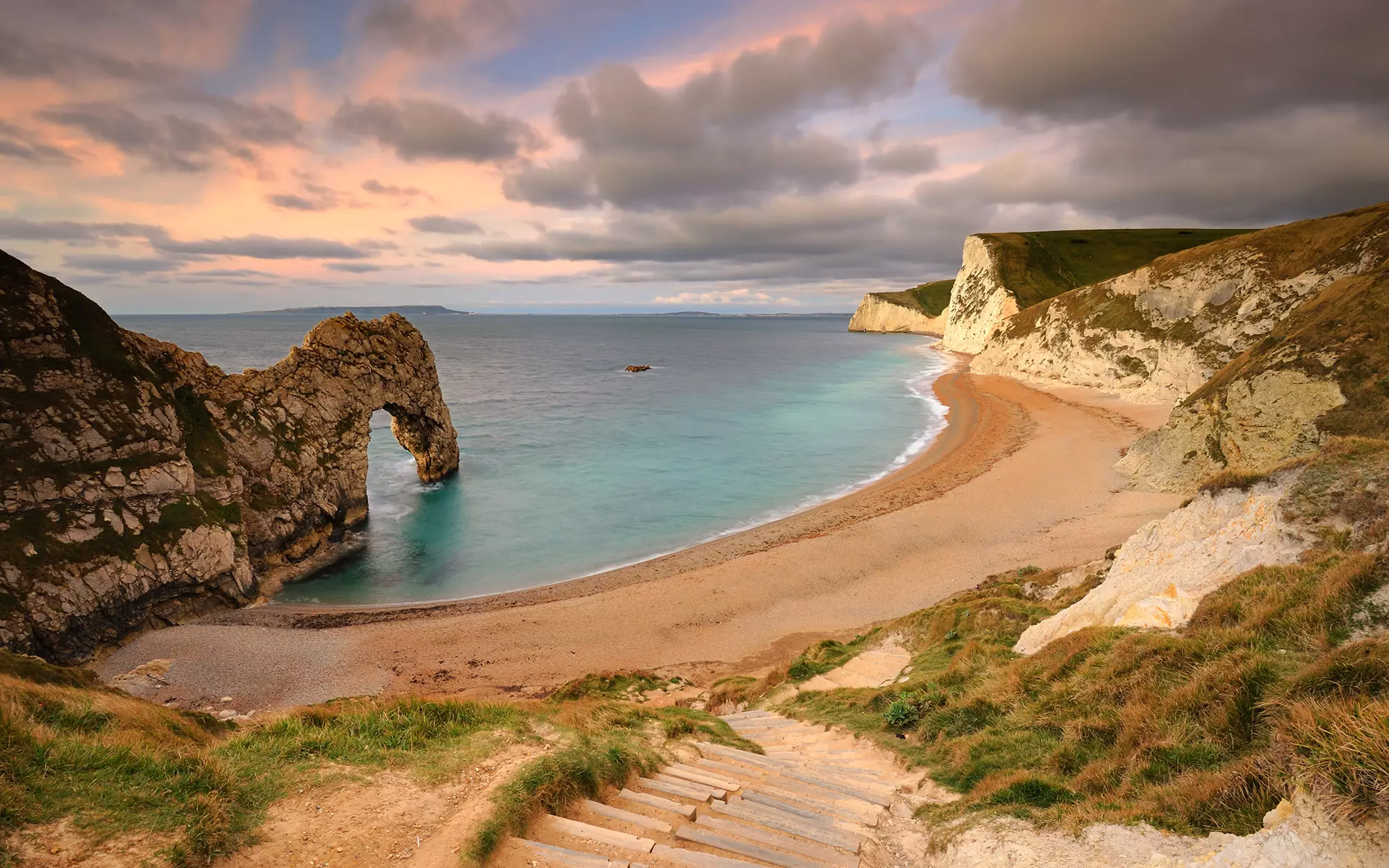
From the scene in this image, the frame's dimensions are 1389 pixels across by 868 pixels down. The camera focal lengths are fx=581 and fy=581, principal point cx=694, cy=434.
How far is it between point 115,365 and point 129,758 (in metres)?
22.4

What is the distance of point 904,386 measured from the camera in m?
79.2

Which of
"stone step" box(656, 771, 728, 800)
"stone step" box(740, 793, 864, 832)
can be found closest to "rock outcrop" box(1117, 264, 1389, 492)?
"stone step" box(740, 793, 864, 832)

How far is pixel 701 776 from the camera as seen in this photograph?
7.67 meters

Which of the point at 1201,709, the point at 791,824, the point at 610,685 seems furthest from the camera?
Result: the point at 610,685

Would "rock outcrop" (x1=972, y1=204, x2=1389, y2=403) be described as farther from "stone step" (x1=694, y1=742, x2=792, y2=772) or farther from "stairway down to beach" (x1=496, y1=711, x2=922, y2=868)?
"stairway down to beach" (x1=496, y1=711, x2=922, y2=868)

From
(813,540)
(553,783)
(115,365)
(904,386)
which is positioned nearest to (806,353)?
(904,386)

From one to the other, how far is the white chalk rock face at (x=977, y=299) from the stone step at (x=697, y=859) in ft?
340

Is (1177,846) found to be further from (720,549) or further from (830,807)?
(720,549)

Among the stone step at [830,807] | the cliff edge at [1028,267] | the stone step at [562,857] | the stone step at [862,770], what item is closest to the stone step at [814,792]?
the stone step at [830,807]

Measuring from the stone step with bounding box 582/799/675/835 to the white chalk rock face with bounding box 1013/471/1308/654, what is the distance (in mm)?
7709

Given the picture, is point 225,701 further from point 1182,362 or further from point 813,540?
point 1182,362

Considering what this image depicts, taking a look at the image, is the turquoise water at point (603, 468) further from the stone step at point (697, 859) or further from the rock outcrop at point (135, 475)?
the stone step at point (697, 859)

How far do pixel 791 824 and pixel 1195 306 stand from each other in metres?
64.6

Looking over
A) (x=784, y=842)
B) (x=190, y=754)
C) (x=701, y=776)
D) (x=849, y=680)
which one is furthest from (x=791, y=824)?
(x=849, y=680)
